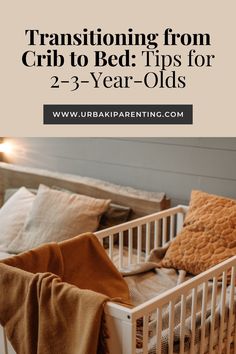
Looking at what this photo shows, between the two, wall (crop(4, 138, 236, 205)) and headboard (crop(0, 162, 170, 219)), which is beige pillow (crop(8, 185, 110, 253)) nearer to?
headboard (crop(0, 162, 170, 219))

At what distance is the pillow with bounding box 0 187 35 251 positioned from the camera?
10.2ft

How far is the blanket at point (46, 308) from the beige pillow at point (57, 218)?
0.77m

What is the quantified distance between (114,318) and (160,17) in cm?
121

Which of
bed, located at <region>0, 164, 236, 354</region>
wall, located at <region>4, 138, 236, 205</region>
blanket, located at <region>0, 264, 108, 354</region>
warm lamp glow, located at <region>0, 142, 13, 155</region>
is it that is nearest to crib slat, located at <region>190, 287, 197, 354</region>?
bed, located at <region>0, 164, 236, 354</region>

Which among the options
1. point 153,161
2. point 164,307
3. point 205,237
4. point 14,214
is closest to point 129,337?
point 164,307

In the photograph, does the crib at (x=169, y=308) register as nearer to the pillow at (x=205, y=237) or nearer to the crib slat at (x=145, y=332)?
the crib slat at (x=145, y=332)

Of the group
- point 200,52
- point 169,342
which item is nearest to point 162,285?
point 169,342

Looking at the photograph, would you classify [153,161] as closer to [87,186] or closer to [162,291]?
[87,186]

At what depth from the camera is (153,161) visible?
3102 mm

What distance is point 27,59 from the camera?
2625mm

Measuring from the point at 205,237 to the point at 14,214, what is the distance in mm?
1098

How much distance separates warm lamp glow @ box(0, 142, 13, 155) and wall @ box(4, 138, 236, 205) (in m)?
0.25

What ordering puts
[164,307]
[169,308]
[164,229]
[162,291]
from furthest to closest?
[164,229] < [162,291] < [164,307] < [169,308]

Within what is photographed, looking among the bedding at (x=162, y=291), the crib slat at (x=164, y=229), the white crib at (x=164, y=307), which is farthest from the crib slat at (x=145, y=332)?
the crib slat at (x=164, y=229)
